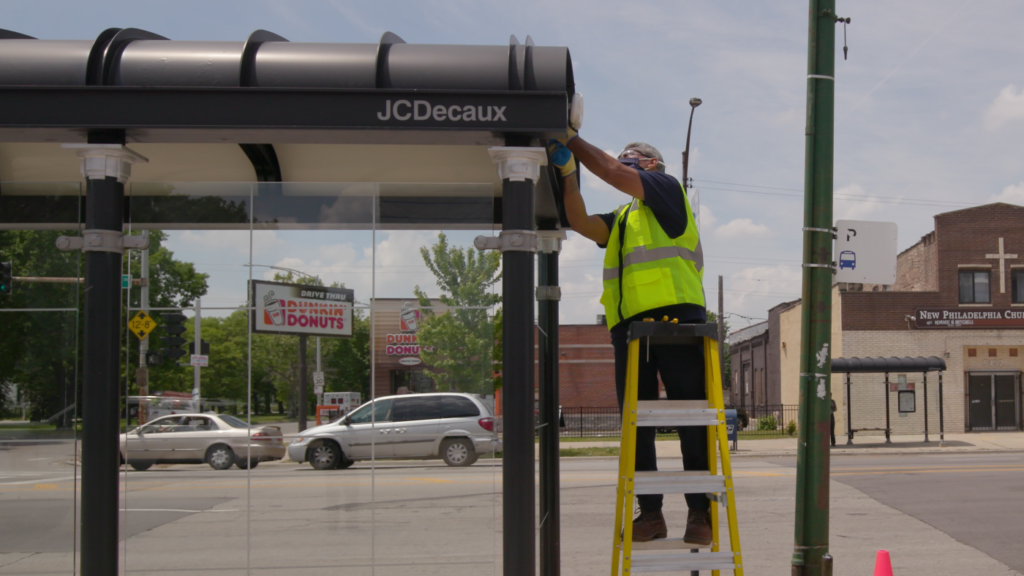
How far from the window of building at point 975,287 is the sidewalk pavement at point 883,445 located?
194 inches

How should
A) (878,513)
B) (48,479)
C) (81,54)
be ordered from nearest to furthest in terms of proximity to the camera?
(81,54) < (48,479) < (878,513)

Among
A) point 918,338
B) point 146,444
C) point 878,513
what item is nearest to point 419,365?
point 146,444

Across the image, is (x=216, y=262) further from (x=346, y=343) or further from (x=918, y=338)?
(x=918, y=338)

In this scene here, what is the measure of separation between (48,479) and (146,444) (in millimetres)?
473

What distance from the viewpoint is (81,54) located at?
374 cm

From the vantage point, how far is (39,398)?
4215 millimetres

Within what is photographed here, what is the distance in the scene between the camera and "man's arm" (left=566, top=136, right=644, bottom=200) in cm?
409

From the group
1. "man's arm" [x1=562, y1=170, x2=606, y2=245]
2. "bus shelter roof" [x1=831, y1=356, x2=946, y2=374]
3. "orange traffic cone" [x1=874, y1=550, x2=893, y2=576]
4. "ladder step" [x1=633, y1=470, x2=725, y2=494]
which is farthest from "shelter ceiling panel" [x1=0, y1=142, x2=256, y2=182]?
"bus shelter roof" [x1=831, y1=356, x2=946, y2=374]

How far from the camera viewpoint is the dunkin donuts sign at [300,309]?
14.2ft

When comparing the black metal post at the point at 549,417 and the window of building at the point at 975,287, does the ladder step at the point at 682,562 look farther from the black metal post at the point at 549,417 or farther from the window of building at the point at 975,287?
the window of building at the point at 975,287

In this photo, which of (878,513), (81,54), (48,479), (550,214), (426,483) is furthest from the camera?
(878,513)

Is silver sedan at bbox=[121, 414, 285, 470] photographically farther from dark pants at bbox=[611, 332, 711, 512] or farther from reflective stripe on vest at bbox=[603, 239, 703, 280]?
reflective stripe on vest at bbox=[603, 239, 703, 280]

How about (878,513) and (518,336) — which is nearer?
(518,336)

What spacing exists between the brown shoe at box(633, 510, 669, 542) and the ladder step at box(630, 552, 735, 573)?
40 cm
